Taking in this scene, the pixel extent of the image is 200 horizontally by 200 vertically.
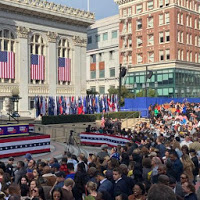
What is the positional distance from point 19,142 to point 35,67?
27.0 metres

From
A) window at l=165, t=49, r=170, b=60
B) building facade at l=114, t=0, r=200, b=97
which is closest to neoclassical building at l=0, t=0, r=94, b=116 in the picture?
building facade at l=114, t=0, r=200, b=97

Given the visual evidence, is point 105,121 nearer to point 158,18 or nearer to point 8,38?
point 8,38

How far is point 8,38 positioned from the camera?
4291 centimetres

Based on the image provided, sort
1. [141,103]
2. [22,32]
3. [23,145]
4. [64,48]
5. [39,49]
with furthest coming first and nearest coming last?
1. [64,48]
2. [141,103]
3. [39,49]
4. [22,32]
5. [23,145]

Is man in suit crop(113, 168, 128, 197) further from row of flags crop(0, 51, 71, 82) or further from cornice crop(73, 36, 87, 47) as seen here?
cornice crop(73, 36, 87, 47)

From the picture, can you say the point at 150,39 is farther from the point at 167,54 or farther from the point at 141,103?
the point at 141,103

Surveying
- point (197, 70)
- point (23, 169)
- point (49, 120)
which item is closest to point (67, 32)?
point (49, 120)

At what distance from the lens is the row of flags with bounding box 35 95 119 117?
36.7 meters

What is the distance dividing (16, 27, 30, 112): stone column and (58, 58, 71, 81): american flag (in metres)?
6.16

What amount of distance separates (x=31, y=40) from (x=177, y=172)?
38.8 m

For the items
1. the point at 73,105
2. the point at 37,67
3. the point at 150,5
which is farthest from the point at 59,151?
the point at 150,5

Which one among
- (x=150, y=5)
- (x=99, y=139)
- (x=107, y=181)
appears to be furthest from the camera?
(x=150, y=5)

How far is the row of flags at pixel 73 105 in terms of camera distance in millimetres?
36719

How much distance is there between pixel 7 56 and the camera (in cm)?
4288
